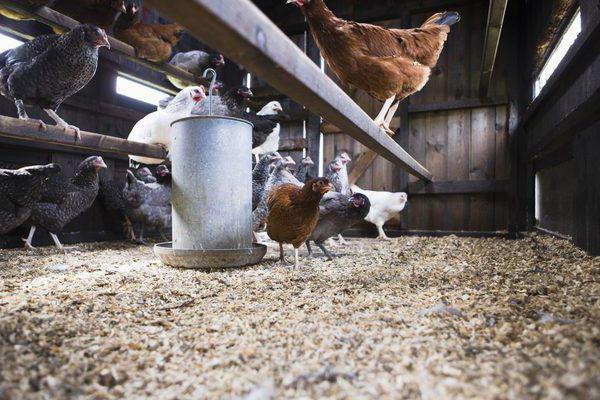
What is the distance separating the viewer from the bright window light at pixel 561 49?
9.97 ft

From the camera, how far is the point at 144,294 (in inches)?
78.0

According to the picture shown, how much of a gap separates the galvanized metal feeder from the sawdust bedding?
380mm

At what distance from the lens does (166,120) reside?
4.25 meters

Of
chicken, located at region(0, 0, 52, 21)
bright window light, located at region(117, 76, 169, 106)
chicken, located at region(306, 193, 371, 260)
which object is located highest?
bright window light, located at region(117, 76, 169, 106)

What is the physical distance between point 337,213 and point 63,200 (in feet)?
9.72

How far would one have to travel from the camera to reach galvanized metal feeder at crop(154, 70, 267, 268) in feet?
9.34

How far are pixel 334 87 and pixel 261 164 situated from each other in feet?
9.16

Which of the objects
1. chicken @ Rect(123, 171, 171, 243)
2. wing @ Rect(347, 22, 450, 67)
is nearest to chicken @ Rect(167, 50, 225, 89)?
chicken @ Rect(123, 171, 171, 243)

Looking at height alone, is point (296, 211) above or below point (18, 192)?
below

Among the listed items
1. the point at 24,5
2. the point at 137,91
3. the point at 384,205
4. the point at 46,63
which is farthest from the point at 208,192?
the point at 137,91

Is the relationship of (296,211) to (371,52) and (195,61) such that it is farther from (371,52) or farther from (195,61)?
(195,61)

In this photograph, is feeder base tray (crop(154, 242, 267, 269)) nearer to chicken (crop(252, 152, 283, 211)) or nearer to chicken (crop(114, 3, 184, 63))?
chicken (crop(252, 152, 283, 211))

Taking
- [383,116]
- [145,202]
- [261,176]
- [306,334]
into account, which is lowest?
[306,334]

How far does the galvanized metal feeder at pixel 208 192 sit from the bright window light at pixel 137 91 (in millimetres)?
2942
